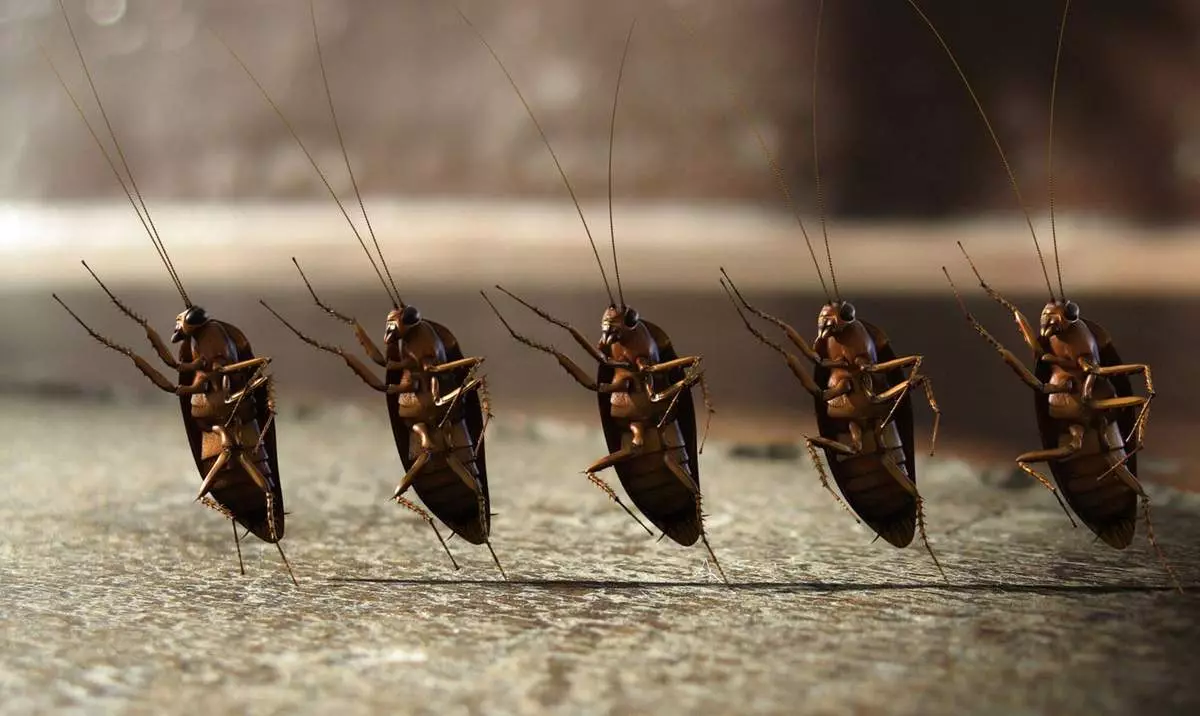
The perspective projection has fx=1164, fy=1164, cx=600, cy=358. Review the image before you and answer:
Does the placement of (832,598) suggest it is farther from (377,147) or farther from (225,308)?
(225,308)

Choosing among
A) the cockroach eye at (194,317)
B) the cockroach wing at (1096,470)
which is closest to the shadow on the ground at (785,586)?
the cockroach wing at (1096,470)

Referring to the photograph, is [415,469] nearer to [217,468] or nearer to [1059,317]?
[217,468]

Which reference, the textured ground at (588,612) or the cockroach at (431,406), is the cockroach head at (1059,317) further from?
the cockroach at (431,406)

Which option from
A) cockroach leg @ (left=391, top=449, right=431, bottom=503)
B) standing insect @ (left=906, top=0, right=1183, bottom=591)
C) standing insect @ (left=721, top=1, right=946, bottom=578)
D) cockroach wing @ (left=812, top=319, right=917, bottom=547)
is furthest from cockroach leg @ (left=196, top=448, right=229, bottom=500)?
standing insect @ (left=906, top=0, right=1183, bottom=591)

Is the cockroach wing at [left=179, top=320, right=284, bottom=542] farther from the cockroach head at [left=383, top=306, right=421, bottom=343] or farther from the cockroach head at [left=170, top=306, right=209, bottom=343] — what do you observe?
the cockroach head at [left=383, top=306, right=421, bottom=343]

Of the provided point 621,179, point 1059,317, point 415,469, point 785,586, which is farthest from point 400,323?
point 621,179
